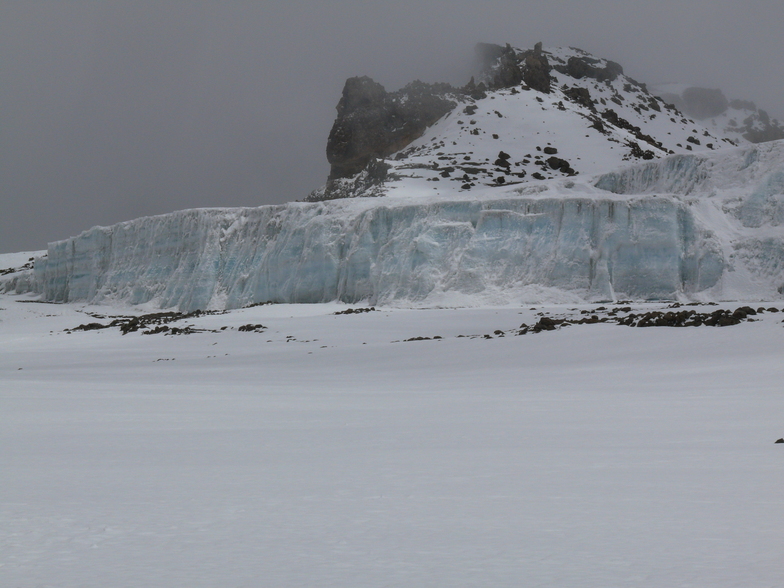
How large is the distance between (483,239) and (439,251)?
218 cm

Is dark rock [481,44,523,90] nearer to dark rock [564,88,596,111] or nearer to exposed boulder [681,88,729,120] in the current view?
dark rock [564,88,596,111]

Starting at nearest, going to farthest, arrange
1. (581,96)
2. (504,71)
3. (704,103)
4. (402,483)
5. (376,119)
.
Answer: (402,483)
(376,119)
(581,96)
(504,71)
(704,103)

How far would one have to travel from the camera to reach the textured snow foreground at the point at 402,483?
130 inches

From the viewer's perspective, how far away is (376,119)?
8881 centimetres

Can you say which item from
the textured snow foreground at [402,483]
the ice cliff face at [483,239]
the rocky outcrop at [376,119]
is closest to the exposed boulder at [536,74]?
the rocky outcrop at [376,119]

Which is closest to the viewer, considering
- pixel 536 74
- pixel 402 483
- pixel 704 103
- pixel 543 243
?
pixel 402 483

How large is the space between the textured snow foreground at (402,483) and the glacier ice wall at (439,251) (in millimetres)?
22363

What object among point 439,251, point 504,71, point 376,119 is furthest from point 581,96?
point 439,251

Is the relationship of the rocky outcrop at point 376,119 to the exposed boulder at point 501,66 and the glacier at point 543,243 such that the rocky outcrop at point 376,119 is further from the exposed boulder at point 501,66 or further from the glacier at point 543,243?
the glacier at point 543,243

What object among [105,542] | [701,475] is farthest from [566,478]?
[105,542]

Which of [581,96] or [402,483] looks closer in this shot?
[402,483]

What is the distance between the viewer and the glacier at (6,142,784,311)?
3522 cm

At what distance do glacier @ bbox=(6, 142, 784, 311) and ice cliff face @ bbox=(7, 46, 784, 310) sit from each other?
68mm

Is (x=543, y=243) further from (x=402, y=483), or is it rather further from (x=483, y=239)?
(x=402, y=483)
